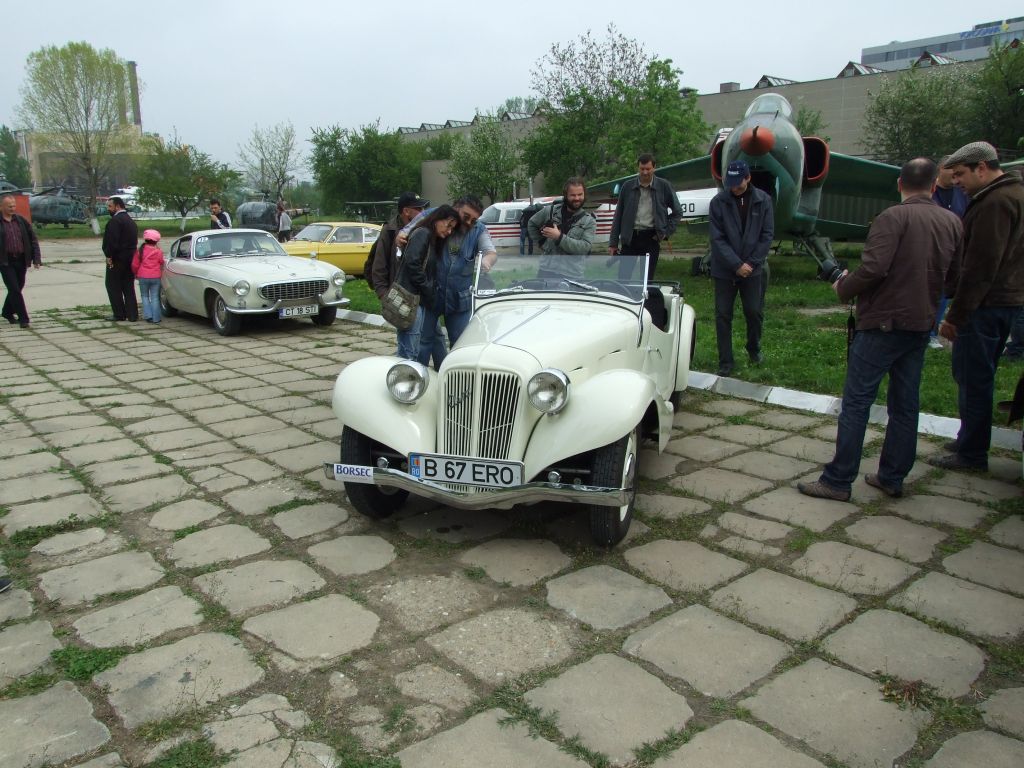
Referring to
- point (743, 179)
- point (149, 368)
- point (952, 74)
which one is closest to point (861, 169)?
point (743, 179)

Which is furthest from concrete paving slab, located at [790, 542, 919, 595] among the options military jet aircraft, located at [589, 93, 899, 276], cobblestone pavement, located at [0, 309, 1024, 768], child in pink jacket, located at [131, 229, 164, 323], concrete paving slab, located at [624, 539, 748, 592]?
child in pink jacket, located at [131, 229, 164, 323]

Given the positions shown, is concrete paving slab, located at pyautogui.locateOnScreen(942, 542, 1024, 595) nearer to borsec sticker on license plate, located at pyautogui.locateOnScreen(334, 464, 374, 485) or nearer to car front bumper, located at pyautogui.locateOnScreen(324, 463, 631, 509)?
car front bumper, located at pyautogui.locateOnScreen(324, 463, 631, 509)

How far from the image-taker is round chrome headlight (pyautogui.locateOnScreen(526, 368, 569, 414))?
3840mm

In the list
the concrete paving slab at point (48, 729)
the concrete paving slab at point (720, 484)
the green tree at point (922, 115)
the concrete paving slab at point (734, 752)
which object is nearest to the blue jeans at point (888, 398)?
the concrete paving slab at point (720, 484)

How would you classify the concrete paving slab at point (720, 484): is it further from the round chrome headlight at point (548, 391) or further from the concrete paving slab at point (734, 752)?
the concrete paving slab at point (734, 752)

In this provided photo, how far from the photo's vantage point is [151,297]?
38.1 feet

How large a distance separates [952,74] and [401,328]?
35.4 m

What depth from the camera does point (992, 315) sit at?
4.73 meters

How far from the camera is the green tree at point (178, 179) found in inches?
1602

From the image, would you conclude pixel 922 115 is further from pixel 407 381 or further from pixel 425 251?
pixel 407 381

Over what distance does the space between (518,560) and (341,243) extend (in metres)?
14.5

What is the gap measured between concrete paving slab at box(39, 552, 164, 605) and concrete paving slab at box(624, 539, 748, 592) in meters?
2.40

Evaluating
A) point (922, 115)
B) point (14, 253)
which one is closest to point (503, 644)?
point (14, 253)

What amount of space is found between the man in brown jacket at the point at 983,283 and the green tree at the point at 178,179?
41.3 metres
